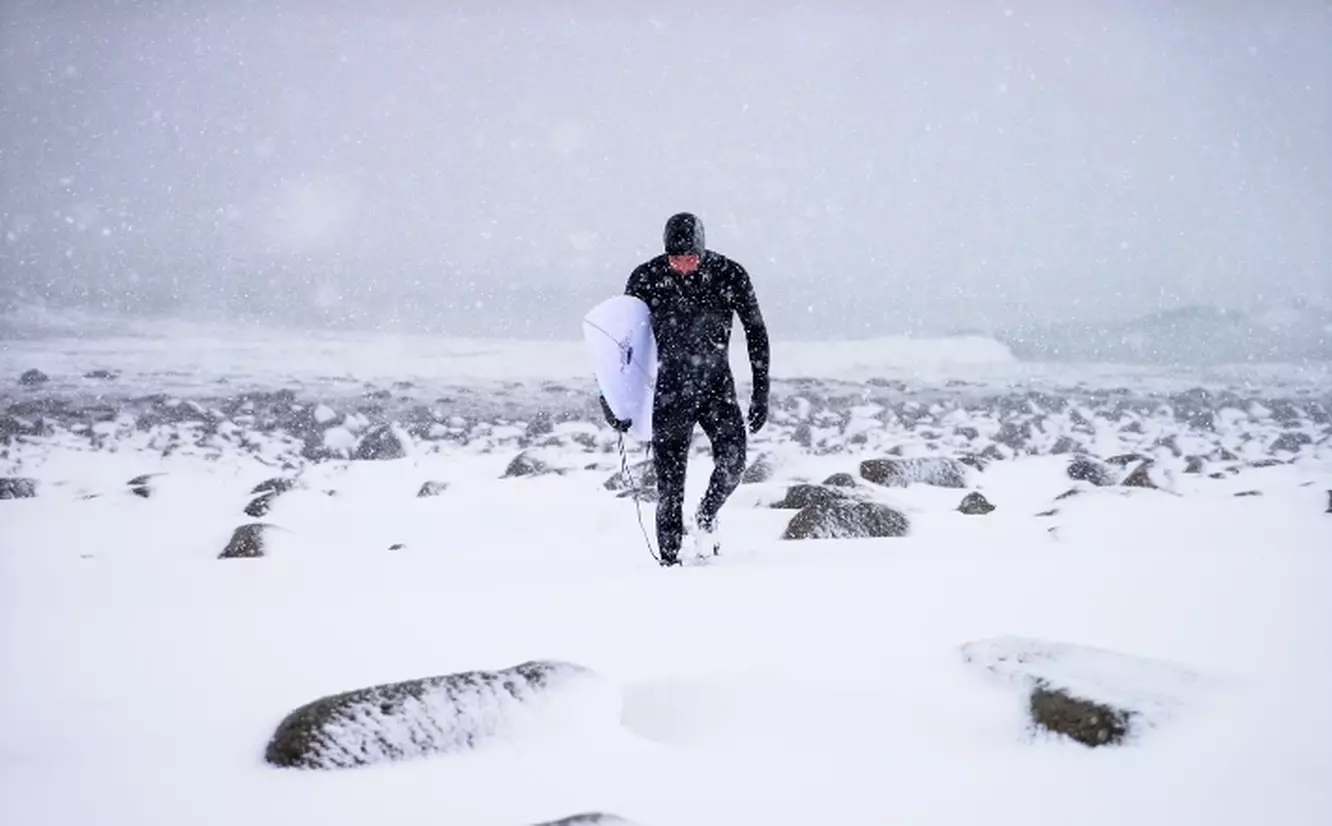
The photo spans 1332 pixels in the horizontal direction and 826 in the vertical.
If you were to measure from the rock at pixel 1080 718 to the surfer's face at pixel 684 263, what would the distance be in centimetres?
224

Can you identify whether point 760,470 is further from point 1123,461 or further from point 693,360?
point 693,360

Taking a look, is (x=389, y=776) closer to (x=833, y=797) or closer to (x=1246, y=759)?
(x=833, y=797)

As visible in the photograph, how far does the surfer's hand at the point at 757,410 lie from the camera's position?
3732 mm

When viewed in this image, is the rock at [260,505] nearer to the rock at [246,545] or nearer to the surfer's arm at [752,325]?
the rock at [246,545]

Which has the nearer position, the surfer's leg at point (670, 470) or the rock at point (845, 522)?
the surfer's leg at point (670, 470)

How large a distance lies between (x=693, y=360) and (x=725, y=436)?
1.15ft

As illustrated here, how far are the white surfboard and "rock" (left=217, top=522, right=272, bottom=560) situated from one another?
1.93m

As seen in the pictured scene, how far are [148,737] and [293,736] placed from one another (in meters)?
0.37

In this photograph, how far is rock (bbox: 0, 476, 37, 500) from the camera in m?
7.05

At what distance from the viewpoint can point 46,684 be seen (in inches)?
81.7

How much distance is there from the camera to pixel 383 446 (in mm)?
11156

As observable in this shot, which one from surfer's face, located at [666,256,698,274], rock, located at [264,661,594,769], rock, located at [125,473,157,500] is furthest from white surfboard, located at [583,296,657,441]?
rock, located at [125,473,157,500]

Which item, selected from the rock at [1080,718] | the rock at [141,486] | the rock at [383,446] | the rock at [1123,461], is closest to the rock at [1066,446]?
the rock at [1123,461]

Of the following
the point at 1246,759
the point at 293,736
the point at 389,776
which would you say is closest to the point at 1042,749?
the point at 1246,759
